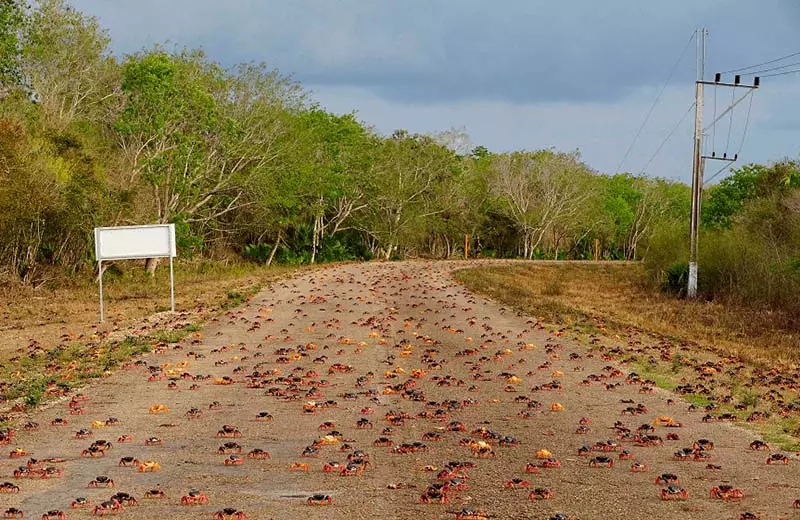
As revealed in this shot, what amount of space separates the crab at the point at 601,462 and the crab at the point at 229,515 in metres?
3.71

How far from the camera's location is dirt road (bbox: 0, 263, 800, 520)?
772 cm

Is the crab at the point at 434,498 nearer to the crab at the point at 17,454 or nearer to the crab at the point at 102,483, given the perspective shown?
the crab at the point at 102,483

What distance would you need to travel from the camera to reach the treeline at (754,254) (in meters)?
34.1

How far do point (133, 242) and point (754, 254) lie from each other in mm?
25130

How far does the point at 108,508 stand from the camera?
7352 mm

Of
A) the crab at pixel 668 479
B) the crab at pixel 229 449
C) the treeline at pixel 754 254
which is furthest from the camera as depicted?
the treeline at pixel 754 254

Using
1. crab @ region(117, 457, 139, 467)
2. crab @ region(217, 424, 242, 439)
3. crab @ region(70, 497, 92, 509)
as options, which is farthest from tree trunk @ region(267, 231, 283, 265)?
crab @ region(70, 497, 92, 509)

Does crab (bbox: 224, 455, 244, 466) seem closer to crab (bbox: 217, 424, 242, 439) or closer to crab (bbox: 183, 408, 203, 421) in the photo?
crab (bbox: 217, 424, 242, 439)

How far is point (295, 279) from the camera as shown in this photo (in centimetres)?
3797

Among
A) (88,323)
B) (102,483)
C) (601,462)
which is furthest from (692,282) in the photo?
(102,483)

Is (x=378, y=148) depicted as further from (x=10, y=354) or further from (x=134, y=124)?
(x=10, y=354)

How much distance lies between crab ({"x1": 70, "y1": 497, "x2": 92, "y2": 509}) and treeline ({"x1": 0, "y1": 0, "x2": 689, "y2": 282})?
82.9 ft

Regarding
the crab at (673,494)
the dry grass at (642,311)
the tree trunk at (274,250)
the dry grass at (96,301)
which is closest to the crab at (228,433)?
the crab at (673,494)

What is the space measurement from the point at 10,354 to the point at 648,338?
14851mm
